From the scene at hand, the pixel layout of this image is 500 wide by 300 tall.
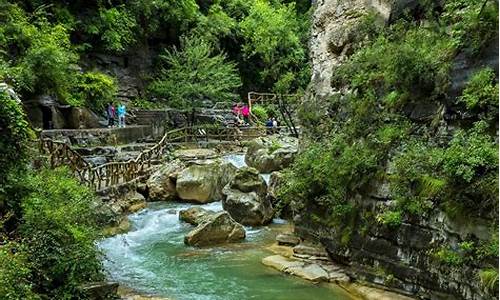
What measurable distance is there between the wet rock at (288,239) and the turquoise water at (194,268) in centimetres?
47

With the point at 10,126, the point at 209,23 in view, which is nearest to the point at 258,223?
the point at 10,126

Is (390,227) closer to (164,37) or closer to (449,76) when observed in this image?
(449,76)

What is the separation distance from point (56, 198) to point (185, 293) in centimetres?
306

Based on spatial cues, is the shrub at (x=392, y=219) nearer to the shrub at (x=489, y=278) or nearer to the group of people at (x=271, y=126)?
the shrub at (x=489, y=278)

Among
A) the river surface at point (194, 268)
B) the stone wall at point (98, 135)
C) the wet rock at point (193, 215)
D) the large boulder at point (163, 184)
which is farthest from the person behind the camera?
the stone wall at point (98, 135)

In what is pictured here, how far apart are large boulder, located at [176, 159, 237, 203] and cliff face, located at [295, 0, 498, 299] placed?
214 inches

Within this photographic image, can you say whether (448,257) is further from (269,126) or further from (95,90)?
(269,126)

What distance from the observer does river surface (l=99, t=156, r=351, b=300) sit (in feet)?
30.5

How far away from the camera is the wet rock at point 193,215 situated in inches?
572

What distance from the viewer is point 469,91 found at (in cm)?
817

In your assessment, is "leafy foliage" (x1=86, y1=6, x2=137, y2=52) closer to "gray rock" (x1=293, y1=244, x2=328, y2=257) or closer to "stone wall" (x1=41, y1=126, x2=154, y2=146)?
"stone wall" (x1=41, y1=126, x2=154, y2=146)

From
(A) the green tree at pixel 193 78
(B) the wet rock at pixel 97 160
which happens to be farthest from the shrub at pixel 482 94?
(A) the green tree at pixel 193 78

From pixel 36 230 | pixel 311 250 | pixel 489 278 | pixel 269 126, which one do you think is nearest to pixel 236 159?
pixel 269 126

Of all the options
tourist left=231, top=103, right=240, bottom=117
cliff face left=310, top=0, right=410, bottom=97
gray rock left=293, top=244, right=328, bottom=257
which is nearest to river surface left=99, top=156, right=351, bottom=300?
gray rock left=293, top=244, right=328, bottom=257
